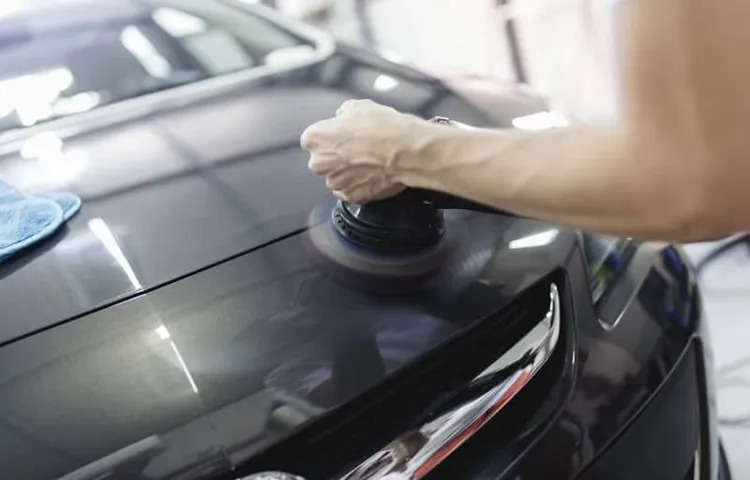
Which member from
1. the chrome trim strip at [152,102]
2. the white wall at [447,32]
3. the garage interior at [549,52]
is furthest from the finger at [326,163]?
the white wall at [447,32]

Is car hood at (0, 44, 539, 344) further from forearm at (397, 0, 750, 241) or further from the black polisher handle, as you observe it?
forearm at (397, 0, 750, 241)

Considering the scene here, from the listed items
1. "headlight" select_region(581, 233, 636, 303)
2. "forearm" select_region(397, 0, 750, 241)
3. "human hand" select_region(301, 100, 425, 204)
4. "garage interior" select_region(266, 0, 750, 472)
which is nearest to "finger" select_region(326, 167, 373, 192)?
"human hand" select_region(301, 100, 425, 204)

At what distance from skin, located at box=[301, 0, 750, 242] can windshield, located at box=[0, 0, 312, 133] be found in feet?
1.88

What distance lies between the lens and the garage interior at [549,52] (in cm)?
170

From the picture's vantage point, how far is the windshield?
127 cm

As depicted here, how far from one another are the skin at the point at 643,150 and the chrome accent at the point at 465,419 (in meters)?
0.19

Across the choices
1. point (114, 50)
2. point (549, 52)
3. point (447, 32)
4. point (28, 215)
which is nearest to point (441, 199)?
point (28, 215)

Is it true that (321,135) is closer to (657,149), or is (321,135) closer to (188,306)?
(188,306)

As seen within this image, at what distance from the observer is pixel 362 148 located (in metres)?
0.87

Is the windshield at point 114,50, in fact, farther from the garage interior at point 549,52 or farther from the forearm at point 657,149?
the forearm at point 657,149

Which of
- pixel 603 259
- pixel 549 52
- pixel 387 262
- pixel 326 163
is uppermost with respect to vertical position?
pixel 326 163

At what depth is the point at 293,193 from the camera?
103 centimetres

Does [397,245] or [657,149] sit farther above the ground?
[657,149]

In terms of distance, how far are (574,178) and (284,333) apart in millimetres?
310
